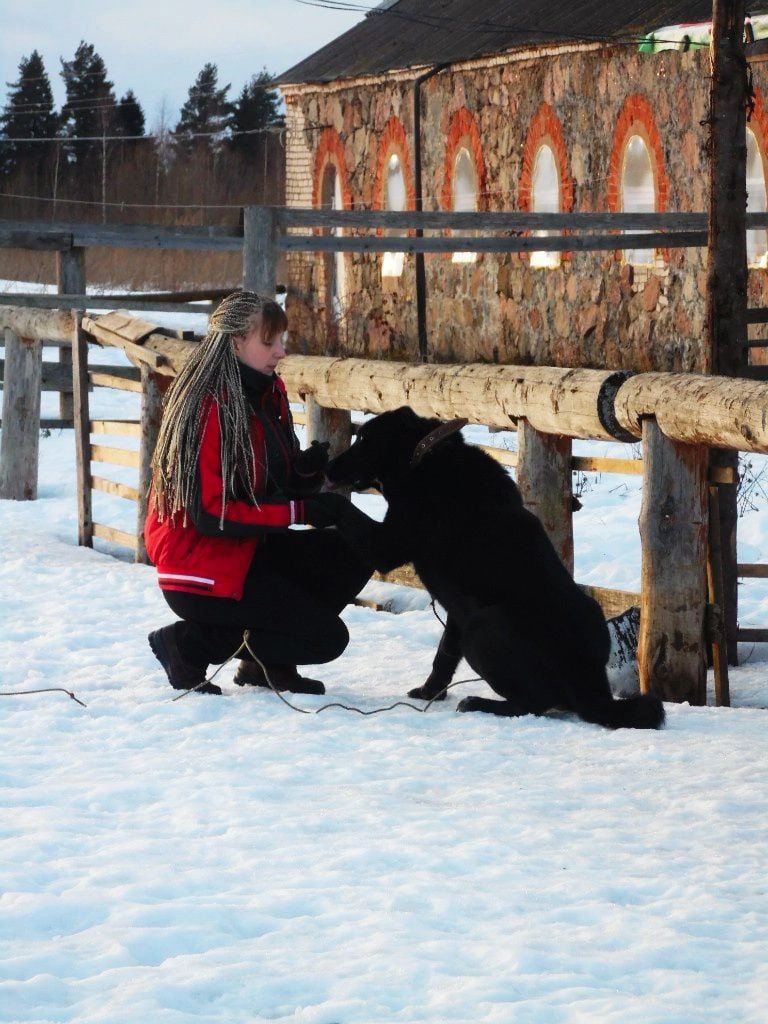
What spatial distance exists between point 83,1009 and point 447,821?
1257 millimetres

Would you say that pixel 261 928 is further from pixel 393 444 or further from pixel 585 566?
pixel 585 566

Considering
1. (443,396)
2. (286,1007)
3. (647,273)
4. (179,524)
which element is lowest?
(286,1007)

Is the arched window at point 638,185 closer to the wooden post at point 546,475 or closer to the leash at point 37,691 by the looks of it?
the wooden post at point 546,475

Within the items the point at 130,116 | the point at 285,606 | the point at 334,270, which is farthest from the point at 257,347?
the point at 130,116

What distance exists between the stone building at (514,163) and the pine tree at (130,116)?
4416 centimetres

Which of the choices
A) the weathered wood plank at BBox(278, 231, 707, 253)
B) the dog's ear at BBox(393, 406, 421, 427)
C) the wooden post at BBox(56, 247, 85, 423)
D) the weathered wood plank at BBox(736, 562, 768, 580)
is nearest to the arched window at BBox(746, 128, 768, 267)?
the weathered wood plank at BBox(278, 231, 707, 253)

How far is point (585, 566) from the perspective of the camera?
26.8 feet

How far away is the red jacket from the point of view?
4.73 m

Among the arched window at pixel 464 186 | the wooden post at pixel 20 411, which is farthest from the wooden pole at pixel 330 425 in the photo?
the arched window at pixel 464 186

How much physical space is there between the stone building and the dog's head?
260 inches

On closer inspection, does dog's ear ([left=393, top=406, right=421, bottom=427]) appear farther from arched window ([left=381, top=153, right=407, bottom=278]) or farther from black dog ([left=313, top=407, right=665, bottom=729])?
arched window ([left=381, top=153, right=407, bottom=278])

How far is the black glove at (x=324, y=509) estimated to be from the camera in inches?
191

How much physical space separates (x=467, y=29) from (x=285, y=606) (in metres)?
13.2

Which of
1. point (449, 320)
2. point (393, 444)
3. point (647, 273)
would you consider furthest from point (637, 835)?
point (449, 320)
